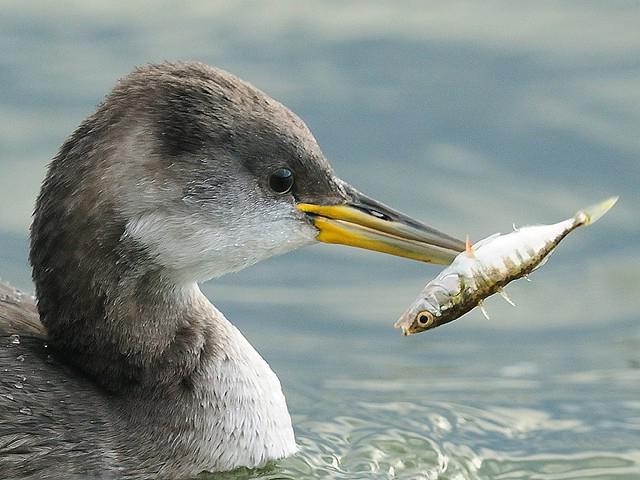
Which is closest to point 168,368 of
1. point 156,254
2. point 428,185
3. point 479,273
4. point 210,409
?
point 210,409

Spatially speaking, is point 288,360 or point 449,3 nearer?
point 288,360

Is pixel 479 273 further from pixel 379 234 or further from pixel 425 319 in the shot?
pixel 379 234

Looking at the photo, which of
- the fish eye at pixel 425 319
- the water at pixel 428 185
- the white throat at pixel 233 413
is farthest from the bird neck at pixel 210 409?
the fish eye at pixel 425 319

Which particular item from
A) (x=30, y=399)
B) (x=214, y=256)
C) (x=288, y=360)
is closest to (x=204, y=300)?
(x=214, y=256)

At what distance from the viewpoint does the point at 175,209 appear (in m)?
6.62

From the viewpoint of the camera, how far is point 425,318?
6.52 metres

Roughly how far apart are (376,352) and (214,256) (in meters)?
2.68

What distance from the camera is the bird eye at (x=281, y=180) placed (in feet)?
22.1

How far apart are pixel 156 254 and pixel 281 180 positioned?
2.04ft

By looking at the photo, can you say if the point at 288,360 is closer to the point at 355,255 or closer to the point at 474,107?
the point at 355,255

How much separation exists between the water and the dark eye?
4.47ft

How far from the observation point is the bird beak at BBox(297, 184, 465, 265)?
6848 mm

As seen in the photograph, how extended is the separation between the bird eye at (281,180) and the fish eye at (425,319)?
825mm

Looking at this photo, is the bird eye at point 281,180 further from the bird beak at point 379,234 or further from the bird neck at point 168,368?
the bird neck at point 168,368
